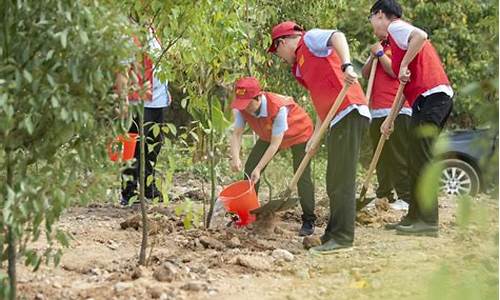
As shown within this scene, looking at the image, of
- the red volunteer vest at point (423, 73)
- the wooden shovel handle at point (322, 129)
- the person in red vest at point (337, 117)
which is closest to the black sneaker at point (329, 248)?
the person in red vest at point (337, 117)

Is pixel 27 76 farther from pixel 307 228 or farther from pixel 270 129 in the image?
pixel 307 228

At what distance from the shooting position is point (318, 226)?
7.27 metres

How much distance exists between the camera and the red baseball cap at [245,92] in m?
6.37

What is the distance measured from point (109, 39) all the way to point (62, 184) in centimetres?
69

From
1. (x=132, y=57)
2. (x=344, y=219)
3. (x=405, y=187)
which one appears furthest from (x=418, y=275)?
(x=405, y=187)

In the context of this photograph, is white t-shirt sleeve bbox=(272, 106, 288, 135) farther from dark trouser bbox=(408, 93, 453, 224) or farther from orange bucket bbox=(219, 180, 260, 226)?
dark trouser bbox=(408, 93, 453, 224)

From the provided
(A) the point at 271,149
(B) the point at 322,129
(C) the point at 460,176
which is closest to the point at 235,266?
(B) the point at 322,129

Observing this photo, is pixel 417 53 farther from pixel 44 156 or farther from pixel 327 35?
pixel 44 156

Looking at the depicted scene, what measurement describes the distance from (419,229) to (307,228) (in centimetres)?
81

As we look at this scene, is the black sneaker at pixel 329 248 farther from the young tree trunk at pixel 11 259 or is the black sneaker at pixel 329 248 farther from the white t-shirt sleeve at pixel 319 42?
the young tree trunk at pixel 11 259

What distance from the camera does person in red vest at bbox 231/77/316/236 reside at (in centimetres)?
643

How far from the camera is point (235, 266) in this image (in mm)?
5496

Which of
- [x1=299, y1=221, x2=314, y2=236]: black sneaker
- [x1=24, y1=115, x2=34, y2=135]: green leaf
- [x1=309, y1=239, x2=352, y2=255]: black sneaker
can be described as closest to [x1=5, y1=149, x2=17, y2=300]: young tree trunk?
[x1=24, y1=115, x2=34, y2=135]: green leaf

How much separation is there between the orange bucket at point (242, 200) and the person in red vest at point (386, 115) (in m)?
1.67
